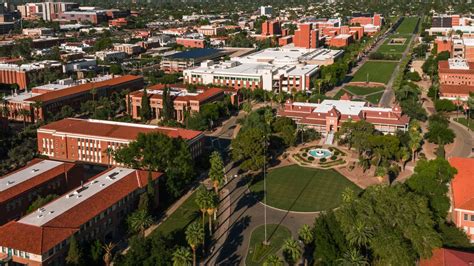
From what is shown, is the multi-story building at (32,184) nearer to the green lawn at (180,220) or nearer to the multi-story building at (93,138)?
the multi-story building at (93,138)

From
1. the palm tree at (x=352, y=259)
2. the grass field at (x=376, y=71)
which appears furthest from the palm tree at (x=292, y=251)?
the grass field at (x=376, y=71)

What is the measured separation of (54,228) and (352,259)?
21.4 m

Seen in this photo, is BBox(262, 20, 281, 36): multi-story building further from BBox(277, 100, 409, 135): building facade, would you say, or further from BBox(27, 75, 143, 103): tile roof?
BBox(277, 100, 409, 135): building facade

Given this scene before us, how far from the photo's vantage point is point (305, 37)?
148 m

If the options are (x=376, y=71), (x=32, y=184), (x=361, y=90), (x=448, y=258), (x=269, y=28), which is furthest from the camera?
(x=269, y=28)

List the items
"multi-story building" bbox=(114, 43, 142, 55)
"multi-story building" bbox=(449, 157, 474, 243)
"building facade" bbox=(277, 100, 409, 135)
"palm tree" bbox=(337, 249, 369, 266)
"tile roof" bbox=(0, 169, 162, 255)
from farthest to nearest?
"multi-story building" bbox=(114, 43, 142, 55) < "building facade" bbox=(277, 100, 409, 135) < "multi-story building" bbox=(449, 157, 474, 243) < "tile roof" bbox=(0, 169, 162, 255) < "palm tree" bbox=(337, 249, 369, 266)

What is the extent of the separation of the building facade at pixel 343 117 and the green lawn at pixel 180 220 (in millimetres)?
27797

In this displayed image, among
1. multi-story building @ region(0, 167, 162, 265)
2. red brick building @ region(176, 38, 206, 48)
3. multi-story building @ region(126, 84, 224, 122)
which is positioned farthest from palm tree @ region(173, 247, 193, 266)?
red brick building @ region(176, 38, 206, 48)

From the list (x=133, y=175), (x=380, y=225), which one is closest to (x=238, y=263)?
(x=380, y=225)

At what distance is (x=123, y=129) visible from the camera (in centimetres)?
6250

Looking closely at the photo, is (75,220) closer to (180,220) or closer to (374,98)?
(180,220)

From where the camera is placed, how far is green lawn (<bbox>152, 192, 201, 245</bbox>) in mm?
43138

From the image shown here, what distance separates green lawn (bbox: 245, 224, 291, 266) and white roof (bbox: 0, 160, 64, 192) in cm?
2218

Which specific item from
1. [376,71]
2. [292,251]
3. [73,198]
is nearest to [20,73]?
[73,198]
